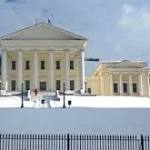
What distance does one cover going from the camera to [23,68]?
245ft

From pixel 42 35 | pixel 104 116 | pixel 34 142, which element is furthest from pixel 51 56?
pixel 34 142

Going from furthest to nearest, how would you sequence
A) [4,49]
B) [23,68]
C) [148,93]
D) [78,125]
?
1. [148,93]
2. [23,68]
3. [4,49]
4. [78,125]

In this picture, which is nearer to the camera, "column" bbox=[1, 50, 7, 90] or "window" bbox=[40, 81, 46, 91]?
"column" bbox=[1, 50, 7, 90]

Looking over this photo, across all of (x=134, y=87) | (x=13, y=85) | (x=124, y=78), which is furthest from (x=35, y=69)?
(x=134, y=87)

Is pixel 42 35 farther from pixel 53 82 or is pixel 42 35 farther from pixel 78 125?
pixel 78 125

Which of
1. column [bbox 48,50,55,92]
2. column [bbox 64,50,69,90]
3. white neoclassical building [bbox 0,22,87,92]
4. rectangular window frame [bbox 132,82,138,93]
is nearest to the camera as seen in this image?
white neoclassical building [bbox 0,22,87,92]

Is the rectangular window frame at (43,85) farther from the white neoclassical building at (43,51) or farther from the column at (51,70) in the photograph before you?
the column at (51,70)

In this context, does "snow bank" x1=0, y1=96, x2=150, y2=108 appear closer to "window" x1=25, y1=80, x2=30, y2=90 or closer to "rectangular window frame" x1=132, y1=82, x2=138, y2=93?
"window" x1=25, y1=80, x2=30, y2=90

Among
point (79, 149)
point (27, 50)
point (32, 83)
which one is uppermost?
point (27, 50)

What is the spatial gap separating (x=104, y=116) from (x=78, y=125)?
2.13m

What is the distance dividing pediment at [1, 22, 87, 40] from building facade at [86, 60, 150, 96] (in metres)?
13.1

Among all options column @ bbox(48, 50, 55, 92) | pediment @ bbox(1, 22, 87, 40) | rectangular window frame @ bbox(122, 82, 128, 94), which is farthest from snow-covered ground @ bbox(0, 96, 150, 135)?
rectangular window frame @ bbox(122, 82, 128, 94)

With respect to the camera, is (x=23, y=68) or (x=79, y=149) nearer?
(x=79, y=149)

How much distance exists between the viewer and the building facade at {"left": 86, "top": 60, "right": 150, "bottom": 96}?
8062 centimetres
